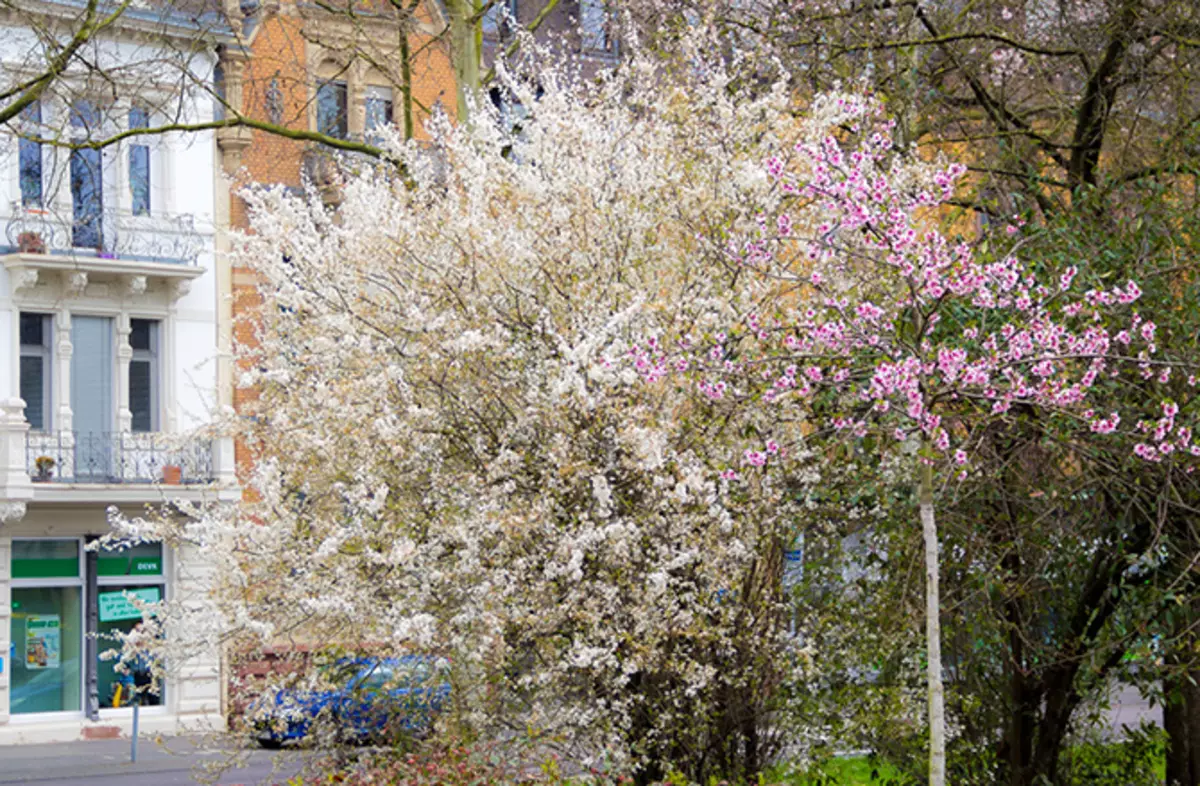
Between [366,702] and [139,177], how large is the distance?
18.2 meters

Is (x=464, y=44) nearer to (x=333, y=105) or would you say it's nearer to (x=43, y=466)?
(x=43, y=466)

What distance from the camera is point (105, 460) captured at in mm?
25703

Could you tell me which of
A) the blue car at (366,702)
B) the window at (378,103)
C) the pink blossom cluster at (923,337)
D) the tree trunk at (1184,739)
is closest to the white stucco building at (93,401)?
the window at (378,103)

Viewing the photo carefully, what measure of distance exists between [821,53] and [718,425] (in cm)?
575

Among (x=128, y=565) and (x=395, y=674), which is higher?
(x=128, y=565)

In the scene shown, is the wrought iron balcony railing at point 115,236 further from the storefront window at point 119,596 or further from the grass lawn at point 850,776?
the grass lawn at point 850,776

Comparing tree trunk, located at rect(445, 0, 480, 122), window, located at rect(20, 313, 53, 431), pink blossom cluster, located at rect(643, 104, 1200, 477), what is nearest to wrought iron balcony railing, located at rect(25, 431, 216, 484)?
window, located at rect(20, 313, 53, 431)

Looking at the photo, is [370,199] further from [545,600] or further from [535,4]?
[535,4]

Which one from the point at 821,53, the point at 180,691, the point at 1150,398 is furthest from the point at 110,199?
the point at 1150,398

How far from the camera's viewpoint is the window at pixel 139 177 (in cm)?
2670

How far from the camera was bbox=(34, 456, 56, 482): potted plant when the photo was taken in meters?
24.9

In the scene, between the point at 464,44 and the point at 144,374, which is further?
the point at 144,374

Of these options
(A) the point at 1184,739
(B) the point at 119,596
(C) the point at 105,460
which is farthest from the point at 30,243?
(A) the point at 1184,739

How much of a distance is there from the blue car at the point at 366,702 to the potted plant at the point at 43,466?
1533 cm
